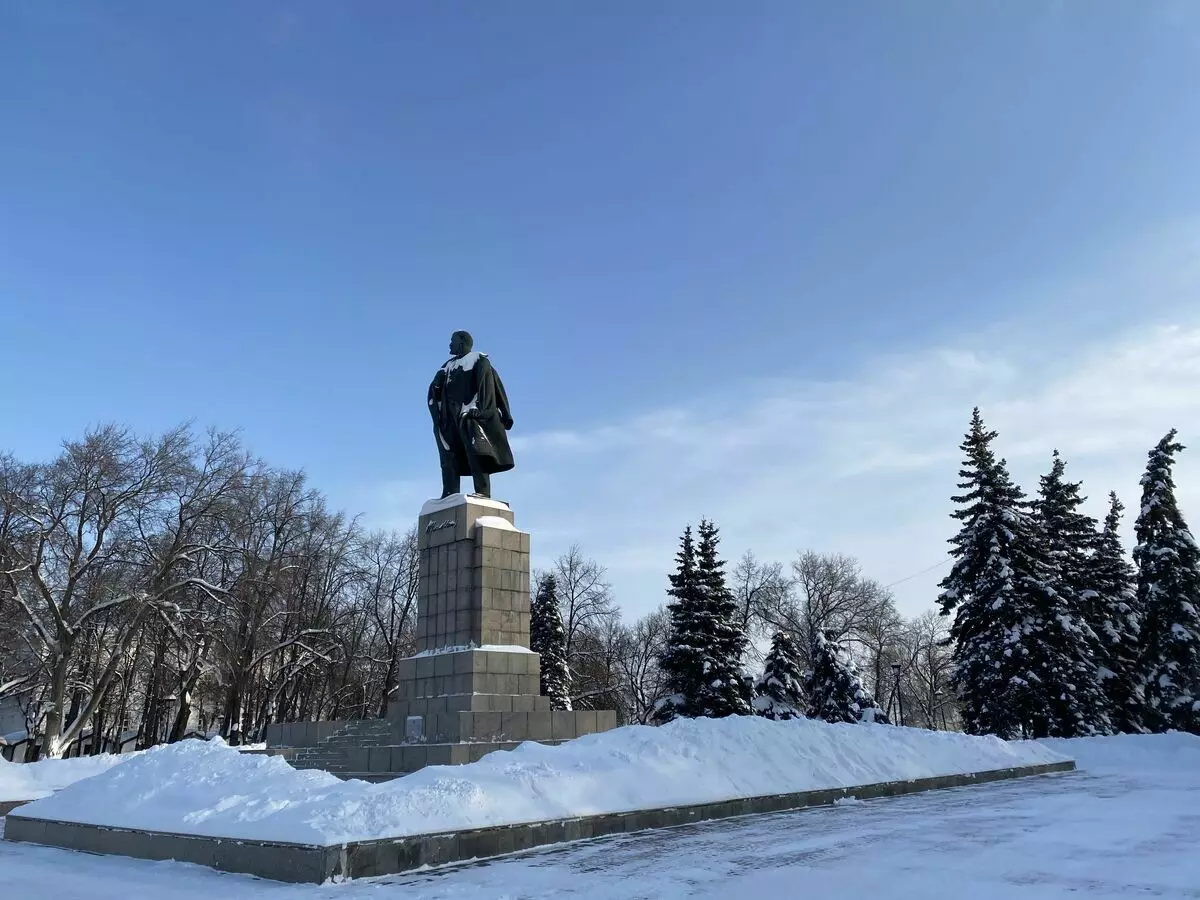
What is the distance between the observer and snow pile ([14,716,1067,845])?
6.55 meters

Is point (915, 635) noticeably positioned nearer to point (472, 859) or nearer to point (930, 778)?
point (930, 778)

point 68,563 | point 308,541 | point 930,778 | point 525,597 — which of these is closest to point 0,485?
point 68,563

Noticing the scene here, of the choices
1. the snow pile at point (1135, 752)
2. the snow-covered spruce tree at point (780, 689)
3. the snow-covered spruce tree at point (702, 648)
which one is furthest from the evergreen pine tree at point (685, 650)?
the snow pile at point (1135, 752)

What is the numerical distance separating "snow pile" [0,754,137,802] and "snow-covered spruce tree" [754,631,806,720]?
66.2 feet

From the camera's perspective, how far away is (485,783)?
7.38 meters

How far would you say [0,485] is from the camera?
24.0 metres

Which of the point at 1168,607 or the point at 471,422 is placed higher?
the point at 471,422

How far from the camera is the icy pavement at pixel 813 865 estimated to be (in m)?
5.30

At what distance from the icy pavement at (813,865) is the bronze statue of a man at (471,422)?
8.28m

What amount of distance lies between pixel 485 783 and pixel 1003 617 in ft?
67.0

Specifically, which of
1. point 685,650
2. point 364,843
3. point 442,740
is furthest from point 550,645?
point 364,843

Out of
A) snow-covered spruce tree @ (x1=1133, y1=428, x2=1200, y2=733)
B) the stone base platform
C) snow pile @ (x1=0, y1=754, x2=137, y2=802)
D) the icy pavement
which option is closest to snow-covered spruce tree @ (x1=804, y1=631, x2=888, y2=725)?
snow-covered spruce tree @ (x1=1133, y1=428, x2=1200, y2=733)

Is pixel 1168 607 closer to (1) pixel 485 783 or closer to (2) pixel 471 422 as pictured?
(2) pixel 471 422

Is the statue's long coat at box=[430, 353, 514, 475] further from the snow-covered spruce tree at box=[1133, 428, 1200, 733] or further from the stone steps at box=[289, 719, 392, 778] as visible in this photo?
the snow-covered spruce tree at box=[1133, 428, 1200, 733]
